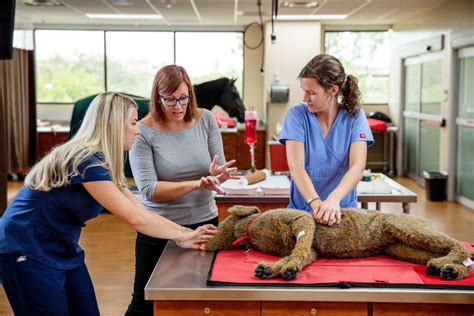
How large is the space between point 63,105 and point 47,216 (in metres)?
9.60

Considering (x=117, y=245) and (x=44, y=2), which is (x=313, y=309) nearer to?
(x=117, y=245)

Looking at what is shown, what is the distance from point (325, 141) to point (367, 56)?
364 inches

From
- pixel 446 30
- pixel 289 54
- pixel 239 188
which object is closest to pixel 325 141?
pixel 239 188

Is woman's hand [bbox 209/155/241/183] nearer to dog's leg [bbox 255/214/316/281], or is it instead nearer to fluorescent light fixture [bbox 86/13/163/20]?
dog's leg [bbox 255/214/316/281]

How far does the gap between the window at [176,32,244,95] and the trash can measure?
407 cm

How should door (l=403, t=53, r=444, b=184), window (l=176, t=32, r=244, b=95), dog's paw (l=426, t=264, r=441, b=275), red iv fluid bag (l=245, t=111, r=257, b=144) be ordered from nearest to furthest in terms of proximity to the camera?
dog's paw (l=426, t=264, r=441, b=275) < red iv fluid bag (l=245, t=111, r=257, b=144) < door (l=403, t=53, r=444, b=184) < window (l=176, t=32, r=244, b=95)

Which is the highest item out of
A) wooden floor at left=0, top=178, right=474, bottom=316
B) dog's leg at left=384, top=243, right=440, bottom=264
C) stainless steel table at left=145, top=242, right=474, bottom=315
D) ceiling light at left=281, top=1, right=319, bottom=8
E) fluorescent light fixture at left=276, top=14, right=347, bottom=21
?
fluorescent light fixture at left=276, top=14, right=347, bottom=21

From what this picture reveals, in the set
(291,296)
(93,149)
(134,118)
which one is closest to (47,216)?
(93,149)

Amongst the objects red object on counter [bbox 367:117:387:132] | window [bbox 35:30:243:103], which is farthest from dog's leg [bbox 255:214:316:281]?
window [bbox 35:30:243:103]

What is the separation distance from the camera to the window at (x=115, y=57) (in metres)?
11.3

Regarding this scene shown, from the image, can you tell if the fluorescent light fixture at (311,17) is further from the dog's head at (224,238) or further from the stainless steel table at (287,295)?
the stainless steel table at (287,295)

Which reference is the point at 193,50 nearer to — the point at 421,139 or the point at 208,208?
the point at 421,139

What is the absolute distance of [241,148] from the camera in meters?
10.3

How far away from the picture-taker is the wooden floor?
14.5ft
